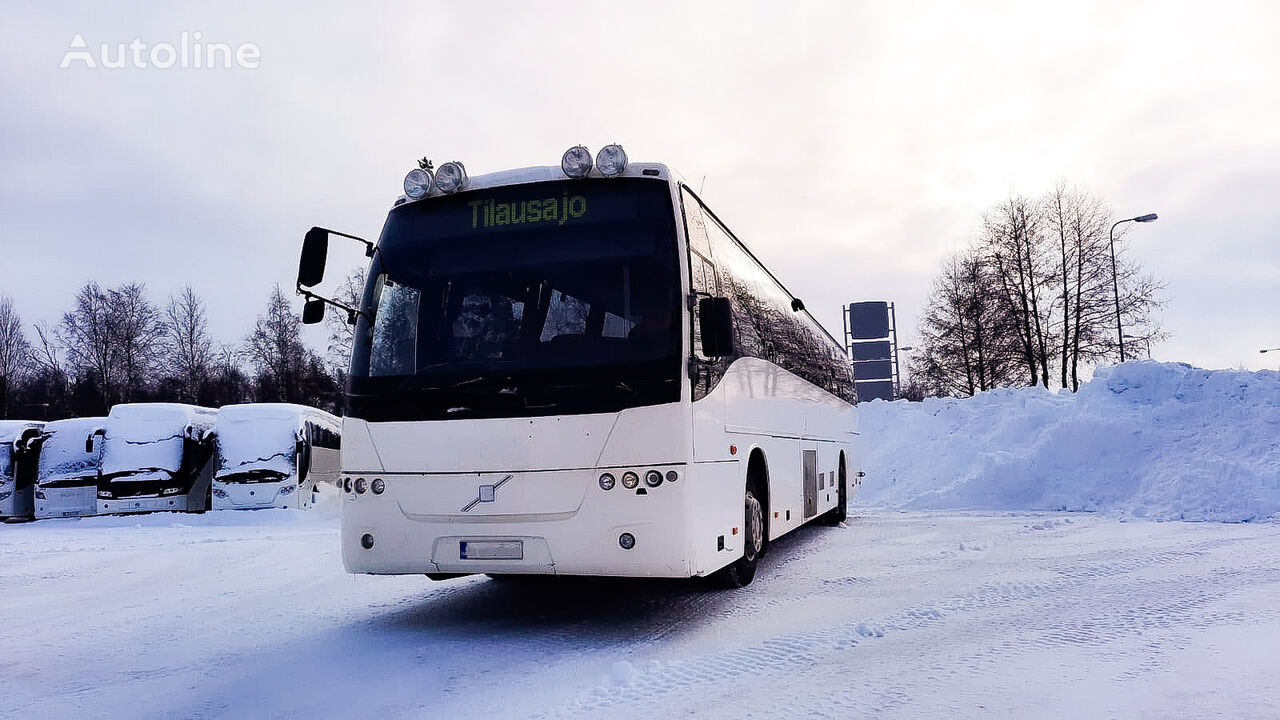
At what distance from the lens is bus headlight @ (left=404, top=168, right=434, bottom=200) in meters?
7.71

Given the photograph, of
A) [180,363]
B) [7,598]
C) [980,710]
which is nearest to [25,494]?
[7,598]

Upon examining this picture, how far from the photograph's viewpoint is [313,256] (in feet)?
24.2

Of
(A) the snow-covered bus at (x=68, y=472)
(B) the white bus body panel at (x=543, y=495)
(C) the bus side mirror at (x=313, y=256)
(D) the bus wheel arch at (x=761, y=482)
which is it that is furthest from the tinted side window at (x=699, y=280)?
(A) the snow-covered bus at (x=68, y=472)

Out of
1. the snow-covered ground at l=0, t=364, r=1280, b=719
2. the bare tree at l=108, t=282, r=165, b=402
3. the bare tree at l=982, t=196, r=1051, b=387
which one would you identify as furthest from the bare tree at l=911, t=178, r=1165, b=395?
the bare tree at l=108, t=282, r=165, b=402

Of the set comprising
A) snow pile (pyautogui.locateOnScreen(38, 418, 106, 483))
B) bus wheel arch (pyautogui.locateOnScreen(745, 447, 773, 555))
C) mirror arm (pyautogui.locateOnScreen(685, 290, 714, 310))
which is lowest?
bus wheel arch (pyautogui.locateOnScreen(745, 447, 773, 555))

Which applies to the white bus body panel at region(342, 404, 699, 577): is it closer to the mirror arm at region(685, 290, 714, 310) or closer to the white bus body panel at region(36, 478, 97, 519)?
the mirror arm at region(685, 290, 714, 310)

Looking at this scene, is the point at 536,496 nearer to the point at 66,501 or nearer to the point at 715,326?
the point at 715,326

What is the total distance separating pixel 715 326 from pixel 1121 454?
13.6m

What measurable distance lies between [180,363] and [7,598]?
5974cm

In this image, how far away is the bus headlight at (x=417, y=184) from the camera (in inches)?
304

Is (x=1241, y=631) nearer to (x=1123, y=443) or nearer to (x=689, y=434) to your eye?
(x=689, y=434)

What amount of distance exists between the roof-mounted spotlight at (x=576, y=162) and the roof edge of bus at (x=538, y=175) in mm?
66

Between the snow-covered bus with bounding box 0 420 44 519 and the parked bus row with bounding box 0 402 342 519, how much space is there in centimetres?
2

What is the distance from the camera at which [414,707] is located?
500 cm
